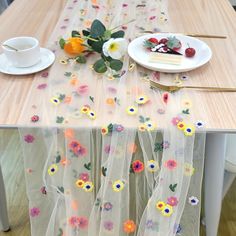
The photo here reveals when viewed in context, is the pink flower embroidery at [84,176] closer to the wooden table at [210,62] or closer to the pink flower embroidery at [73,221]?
the pink flower embroidery at [73,221]

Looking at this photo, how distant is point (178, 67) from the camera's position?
39.8 inches

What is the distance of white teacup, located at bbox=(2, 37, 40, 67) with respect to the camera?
0.97m

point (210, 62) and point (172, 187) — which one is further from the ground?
→ point (210, 62)

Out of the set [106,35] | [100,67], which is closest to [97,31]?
[106,35]

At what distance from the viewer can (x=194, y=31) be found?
1.25 m

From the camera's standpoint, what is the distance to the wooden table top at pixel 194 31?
0.87 meters

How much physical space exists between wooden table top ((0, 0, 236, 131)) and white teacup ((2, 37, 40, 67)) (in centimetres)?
4

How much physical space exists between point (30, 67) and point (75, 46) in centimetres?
15

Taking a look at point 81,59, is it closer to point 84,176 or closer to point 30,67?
point 30,67

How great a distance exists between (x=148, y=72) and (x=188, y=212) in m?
0.39

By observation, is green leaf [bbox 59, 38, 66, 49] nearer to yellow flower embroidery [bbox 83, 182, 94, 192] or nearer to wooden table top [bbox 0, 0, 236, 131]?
wooden table top [bbox 0, 0, 236, 131]

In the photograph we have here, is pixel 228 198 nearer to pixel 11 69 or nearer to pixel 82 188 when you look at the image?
pixel 82 188

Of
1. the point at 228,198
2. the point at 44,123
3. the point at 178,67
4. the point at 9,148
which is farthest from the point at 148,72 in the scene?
the point at 9,148

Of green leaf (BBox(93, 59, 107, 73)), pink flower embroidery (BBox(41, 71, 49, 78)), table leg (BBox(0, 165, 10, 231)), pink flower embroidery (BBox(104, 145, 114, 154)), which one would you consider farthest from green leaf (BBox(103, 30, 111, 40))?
table leg (BBox(0, 165, 10, 231))
